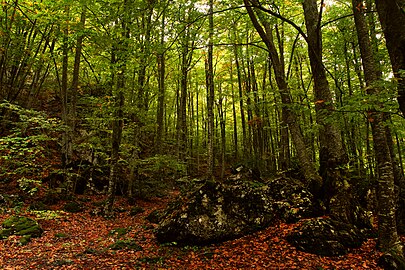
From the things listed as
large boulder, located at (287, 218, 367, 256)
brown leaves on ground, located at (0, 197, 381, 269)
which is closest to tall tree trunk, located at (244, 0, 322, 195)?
large boulder, located at (287, 218, 367, 256)

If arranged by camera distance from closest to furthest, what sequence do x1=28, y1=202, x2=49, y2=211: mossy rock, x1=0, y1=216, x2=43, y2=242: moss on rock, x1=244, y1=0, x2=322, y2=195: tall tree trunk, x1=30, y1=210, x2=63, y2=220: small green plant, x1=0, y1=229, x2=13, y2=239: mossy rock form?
x1=0, y1=229, x2=13, y2=239: mossy rock
x1=0, y1=216, x2=43, y2=242: moss on rock
x1=244, y1=0, x2=322, y2=195: tall tree trunk
x1=30, y1=210, x2=63, y2=220: small green plant
x1=28, y1=202, x2=49, y2=211: mossy rock

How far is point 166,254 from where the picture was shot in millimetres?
6570

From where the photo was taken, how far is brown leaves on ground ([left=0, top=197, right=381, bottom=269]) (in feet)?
18.3

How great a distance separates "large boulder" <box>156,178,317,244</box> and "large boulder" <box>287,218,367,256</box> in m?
0.96

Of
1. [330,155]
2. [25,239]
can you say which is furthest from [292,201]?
[25,239]

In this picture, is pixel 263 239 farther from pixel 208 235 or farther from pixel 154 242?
pixel 154 242

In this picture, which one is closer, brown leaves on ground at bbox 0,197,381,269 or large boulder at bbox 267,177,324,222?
brown leaves on ground at bbox 0,197,381,269

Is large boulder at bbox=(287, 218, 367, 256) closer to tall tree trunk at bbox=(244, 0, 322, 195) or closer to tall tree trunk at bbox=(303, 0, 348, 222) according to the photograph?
tall tree trunk at bbox=(303, 0, 348, 222)

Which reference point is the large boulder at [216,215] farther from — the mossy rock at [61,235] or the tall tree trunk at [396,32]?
the tall tree trunk at [396,32]

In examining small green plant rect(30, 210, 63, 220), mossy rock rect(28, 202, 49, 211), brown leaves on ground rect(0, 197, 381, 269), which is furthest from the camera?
mossy rock rect(28, 202, 49, 211)

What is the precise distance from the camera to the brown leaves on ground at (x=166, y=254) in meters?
5.58

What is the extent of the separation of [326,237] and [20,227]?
9314mm

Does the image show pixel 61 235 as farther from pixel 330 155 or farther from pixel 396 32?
pixel 396 32

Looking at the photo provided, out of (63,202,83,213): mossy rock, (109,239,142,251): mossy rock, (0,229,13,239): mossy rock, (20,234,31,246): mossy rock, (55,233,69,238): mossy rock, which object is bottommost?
(109,239,142,251): mossy rock
